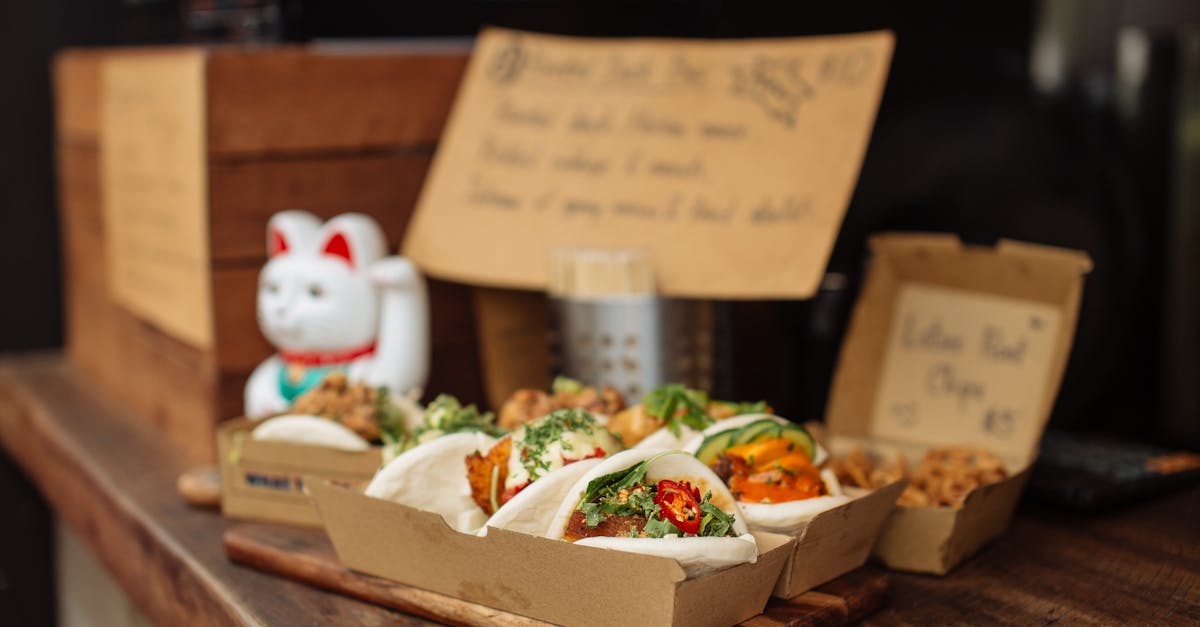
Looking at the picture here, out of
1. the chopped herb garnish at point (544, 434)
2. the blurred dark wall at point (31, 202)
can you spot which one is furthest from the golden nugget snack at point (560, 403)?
the blurred dark wall at point (31, 202)

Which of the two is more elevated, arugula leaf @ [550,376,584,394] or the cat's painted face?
the cat's painted face

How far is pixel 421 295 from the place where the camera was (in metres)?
1.32

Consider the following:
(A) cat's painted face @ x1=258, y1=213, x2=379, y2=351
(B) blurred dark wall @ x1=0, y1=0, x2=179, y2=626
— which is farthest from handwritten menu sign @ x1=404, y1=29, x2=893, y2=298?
(B) blurred dark wall @ x1=0, y1=0, x2=179, y2=626

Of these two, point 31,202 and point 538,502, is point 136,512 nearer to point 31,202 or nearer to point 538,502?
point 538,502

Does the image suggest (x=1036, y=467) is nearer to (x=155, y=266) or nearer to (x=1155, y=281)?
(x=1155, y=281)

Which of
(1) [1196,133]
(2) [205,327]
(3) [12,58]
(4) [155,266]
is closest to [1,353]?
→ (3) [12,58]

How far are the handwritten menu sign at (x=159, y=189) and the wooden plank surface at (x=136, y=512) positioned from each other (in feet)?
0.56

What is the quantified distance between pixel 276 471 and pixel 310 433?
62mm

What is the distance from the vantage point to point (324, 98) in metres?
1.42

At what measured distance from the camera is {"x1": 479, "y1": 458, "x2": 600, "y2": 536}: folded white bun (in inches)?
35.2

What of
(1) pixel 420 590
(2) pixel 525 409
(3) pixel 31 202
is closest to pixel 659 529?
(1) pixel 420 590

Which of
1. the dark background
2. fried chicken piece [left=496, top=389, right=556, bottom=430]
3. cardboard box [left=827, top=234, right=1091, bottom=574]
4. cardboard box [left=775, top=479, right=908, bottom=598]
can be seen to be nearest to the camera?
cardboard box [left=775, top=479, right=908, bottom=598]

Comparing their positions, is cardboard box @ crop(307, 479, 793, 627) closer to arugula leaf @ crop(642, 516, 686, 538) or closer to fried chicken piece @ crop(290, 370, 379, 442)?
arugula leaf @ crop(642, 516, 686, 538)

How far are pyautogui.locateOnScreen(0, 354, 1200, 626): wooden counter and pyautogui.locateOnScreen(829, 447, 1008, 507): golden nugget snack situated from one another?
2.6 inches
